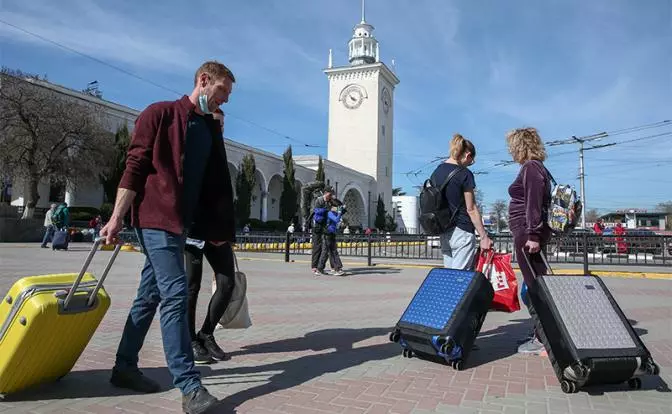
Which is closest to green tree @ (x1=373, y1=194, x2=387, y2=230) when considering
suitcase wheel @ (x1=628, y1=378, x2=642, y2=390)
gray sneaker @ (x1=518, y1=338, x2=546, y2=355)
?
gray sneaker @ (x1=518, y1=338, x2=546, y2=355)

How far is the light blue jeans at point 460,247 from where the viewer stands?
13.9 feet

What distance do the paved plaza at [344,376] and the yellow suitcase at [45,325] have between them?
0.15m

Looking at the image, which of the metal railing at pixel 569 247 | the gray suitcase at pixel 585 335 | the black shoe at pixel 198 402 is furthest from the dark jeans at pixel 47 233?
the gray suitcase at pixel 585 335

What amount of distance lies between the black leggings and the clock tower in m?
68.6

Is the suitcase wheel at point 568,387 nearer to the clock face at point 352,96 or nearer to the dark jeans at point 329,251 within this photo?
the dark jeans at point 329,251

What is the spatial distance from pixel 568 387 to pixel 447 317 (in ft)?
2.89

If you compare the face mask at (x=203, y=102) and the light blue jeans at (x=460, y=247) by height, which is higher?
the face mask at (x=203, y=102)

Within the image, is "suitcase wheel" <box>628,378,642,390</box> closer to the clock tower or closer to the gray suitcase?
the gray suitcase

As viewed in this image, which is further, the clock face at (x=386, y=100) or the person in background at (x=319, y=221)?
the clock face at (x=386, y=100)

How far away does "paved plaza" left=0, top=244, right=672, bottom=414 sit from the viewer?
9.21 feet

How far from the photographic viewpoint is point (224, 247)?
11.7ft

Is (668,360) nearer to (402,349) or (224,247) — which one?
(402,349)

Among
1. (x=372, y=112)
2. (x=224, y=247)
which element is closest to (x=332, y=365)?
(x=224, y=247)

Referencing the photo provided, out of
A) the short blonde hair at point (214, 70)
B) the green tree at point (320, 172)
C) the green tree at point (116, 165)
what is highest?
the green tree at point (320, 172)
